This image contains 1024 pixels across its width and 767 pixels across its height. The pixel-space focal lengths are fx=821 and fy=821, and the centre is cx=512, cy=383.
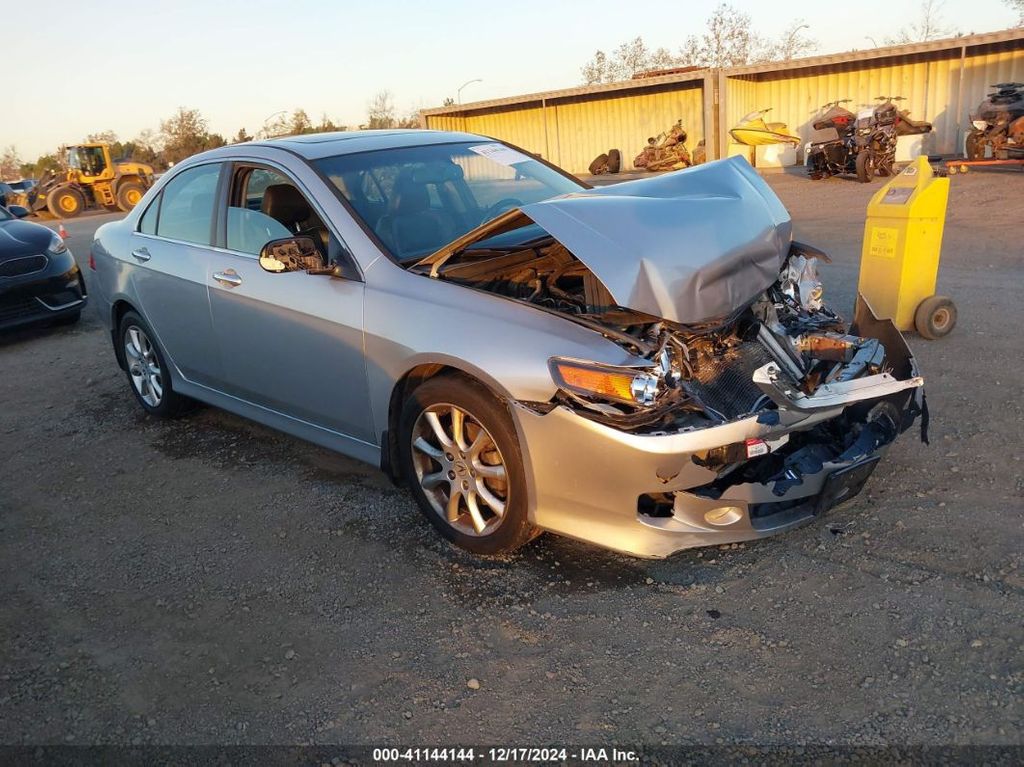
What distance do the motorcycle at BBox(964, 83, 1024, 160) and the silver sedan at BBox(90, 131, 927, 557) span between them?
14817 mm

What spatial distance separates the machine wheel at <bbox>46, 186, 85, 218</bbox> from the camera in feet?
88.2

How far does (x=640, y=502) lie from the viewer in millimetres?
3057

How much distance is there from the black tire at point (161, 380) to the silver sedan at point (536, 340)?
67 cm

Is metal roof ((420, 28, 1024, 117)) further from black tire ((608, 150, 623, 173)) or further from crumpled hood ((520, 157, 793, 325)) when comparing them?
crumpled hood ((520, 157, 793, 325))

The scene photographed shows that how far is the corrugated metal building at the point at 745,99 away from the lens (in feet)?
67.3

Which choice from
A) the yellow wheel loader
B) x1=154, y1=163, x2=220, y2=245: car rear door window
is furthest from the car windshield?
the yellow wheel loader

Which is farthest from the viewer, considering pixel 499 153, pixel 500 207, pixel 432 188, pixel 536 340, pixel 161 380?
pixel 161 380

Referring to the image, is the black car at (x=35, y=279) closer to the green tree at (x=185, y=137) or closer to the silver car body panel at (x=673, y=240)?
the silver car body panel at (x=673, y=240)

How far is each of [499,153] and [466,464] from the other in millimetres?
2188

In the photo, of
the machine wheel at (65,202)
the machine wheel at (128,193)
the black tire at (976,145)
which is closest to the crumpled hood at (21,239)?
the black tire at (976,145)

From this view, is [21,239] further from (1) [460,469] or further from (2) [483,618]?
(2) [483,618]

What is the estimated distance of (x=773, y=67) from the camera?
2214cm

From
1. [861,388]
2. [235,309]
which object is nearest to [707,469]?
[861,388]

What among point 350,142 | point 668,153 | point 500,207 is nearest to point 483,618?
point 500,207
